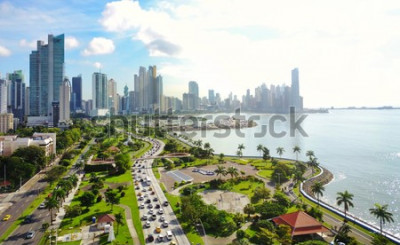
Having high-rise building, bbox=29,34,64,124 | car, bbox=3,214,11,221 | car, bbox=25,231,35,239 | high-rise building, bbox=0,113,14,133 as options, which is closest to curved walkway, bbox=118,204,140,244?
car, bbox=25,231,35,239

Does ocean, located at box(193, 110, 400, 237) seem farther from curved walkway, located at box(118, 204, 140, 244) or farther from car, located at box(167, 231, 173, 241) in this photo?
curved walkway, located at box(118, 204, 140, 244)

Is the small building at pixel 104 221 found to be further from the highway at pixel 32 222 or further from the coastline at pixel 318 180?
the coastline at pixel 318 180

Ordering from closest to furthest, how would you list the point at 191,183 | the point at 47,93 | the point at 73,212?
the point at 73,212 < the point at 191,183 < the point at 47,93

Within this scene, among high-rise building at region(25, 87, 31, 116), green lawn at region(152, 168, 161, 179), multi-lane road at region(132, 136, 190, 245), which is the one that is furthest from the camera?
high-rise building at region(25, 87, 31, 116)

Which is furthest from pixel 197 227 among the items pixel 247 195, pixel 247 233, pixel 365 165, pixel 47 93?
pixel 47 93

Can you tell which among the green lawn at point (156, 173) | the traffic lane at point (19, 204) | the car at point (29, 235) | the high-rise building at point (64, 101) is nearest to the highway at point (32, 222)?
the traffic lane at point (19, 204)

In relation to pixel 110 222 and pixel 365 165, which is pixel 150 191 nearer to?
pixel 110 222

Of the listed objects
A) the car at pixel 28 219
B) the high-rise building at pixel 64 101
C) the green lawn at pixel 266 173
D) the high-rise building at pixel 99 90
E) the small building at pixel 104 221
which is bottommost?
the car at pixel 28 219
